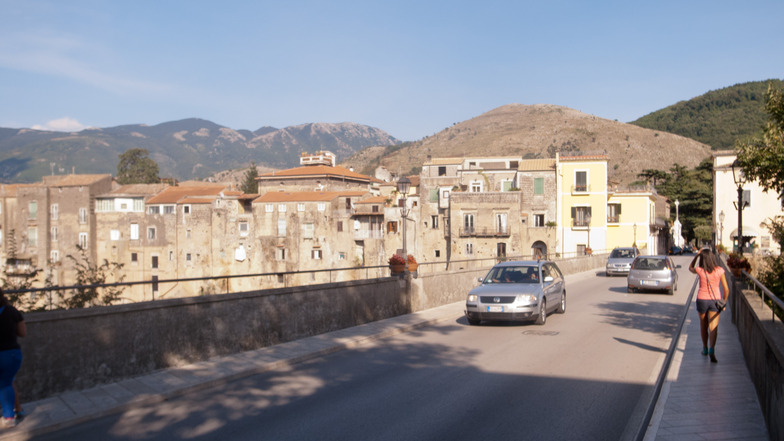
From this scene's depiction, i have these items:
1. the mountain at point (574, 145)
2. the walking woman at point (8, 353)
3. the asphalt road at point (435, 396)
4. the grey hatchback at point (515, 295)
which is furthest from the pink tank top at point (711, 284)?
the mountain at point (574, 145)

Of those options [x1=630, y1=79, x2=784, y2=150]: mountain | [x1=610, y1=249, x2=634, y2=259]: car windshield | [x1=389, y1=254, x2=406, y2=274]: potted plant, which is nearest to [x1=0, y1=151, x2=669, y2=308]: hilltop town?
[x1=610, y1=249, x2=634, y2=259]: car windshield

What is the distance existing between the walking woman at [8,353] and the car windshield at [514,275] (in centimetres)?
1154

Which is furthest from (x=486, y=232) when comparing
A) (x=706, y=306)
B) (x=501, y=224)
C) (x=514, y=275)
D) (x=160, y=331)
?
(x=160, y=331)

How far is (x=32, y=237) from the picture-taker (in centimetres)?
7900

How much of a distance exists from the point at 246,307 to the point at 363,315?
424 centimetres

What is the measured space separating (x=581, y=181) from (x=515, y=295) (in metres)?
57.0

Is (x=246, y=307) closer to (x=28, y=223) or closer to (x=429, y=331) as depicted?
(x=429, y=331)

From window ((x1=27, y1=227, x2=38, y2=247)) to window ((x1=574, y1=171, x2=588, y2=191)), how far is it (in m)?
68.7

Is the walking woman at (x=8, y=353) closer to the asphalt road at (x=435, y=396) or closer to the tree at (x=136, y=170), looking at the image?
the asphalt road at (x=435, y=396)

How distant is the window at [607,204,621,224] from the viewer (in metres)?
67.2

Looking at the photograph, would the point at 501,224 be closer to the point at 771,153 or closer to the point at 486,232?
the point at 486,232

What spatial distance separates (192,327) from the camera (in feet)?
33.7

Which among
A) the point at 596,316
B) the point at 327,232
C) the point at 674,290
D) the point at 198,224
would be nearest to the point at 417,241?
the point at 327,232

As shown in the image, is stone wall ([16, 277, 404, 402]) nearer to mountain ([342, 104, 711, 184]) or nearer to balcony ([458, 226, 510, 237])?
balcony ([458, 226, 510, 237])
